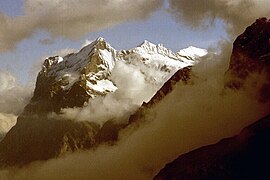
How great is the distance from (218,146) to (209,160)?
17.5m

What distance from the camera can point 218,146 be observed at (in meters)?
191

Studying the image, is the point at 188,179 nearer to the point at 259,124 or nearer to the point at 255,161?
the point at 255,161

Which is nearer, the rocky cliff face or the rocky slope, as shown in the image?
the rocky cliff face

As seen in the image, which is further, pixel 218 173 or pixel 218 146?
pixel 218 146

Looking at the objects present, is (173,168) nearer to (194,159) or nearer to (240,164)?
(194,159)

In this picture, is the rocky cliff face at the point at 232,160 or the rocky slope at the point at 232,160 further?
the rocky slope at the point at 232,160

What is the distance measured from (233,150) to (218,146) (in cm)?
1233

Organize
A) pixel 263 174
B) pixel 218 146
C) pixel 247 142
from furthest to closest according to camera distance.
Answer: pixel 218 146 → pixel 247 142 → pixel 263 174

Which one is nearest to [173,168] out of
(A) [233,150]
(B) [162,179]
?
(B) [162,179]

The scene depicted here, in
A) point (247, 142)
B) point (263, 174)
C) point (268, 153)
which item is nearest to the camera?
point (263, 174)

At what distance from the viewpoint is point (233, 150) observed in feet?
589

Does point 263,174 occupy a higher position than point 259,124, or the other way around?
point 259,124

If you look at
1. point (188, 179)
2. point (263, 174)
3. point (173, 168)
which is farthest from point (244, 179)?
point (173, 168)

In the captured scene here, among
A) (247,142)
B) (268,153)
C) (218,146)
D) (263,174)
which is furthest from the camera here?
(218,146)
